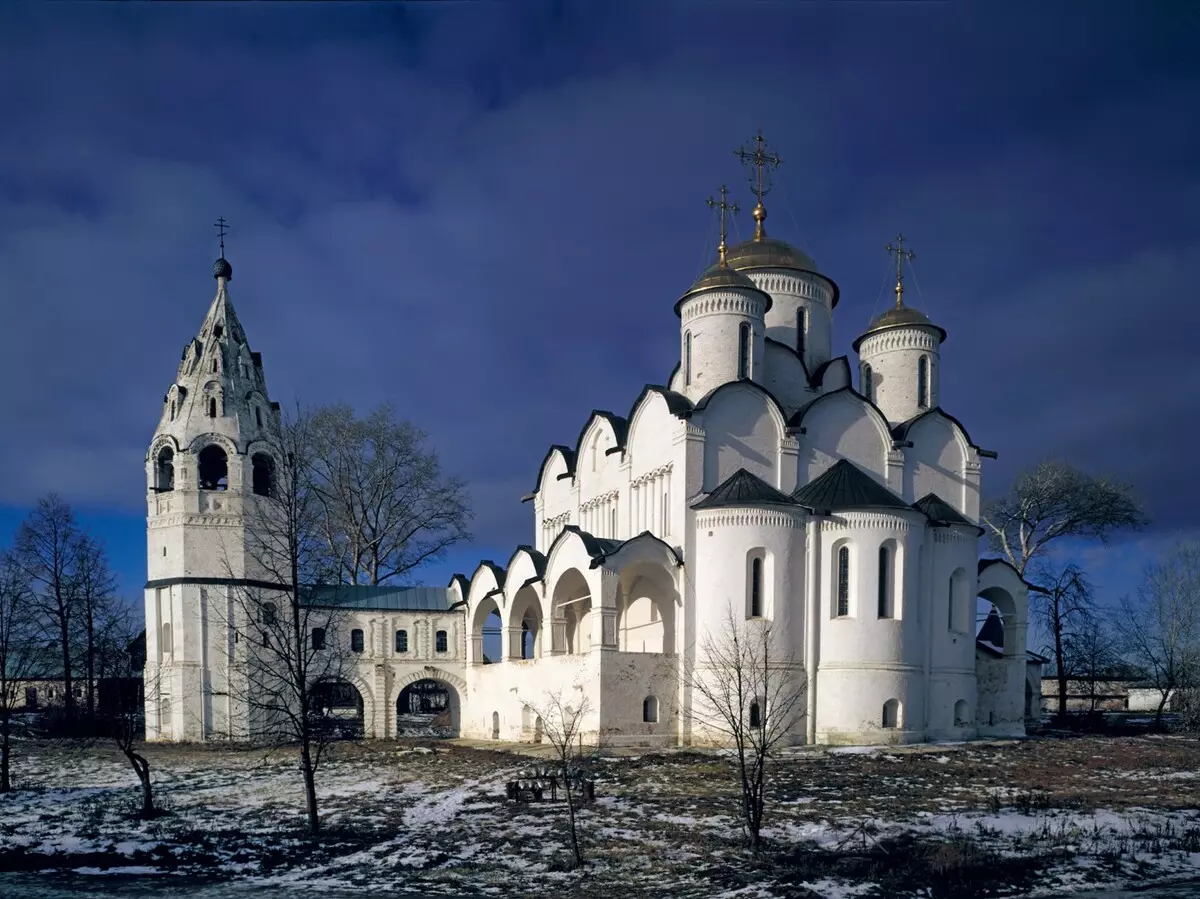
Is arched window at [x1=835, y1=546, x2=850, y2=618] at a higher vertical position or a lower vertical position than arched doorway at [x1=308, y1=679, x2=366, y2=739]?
higher

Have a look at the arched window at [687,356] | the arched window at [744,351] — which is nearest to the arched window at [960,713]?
the arched window at [744,351]

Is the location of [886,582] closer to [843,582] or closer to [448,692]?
[843,582]

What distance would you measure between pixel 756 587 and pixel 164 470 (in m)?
17.9

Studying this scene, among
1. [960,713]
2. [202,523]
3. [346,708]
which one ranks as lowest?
[346,708]

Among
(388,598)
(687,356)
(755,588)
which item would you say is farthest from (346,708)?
(755,588)

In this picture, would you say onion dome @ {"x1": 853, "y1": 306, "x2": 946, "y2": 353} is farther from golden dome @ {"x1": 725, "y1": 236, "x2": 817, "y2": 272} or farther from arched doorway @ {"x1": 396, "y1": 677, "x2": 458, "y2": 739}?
arched doorway @ {"x1": 396, "y1": 677, "x2": 458, "y2": 739}

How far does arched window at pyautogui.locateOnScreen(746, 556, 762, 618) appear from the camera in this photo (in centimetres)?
2702

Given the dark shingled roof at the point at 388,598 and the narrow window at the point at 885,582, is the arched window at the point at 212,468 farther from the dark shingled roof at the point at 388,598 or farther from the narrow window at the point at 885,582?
the narrow window at the point at 885,582

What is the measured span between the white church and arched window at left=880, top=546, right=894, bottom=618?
0.30ft

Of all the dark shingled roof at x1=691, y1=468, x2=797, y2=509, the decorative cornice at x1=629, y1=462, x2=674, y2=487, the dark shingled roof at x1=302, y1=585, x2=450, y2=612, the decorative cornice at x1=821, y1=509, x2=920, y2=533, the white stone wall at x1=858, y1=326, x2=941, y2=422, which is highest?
the white stone wall at x1=858, y1=326, x2=941, y2=422

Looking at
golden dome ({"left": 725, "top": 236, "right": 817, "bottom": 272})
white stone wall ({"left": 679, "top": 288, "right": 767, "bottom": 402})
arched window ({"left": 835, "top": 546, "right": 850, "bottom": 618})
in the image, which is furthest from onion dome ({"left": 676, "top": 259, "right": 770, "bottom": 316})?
arched window ({"left": 835, "top": 546, "right": 850, "bottom": 618})

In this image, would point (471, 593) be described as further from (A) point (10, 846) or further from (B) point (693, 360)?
(A) point (10, 846)

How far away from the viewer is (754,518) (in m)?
27.1

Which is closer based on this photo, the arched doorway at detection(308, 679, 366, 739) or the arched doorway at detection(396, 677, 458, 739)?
the arched doorway at detection(308, 679, 366, 739)
